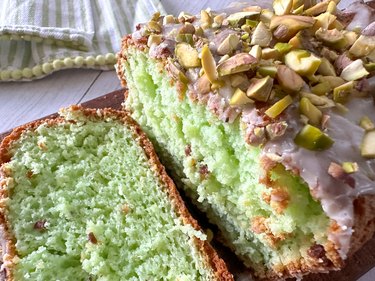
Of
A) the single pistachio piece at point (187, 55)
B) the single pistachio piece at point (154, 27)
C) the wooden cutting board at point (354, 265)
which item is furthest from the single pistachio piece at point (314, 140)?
the single pistachio piece at point (154, 27)

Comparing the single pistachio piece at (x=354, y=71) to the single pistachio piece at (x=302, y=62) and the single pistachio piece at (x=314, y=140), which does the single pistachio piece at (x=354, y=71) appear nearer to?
the single pistachio piece at (x=302, y=62)

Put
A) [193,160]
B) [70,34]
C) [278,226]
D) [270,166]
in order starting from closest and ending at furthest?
[270,166] → [278,226] → [193,160] → [70,34]

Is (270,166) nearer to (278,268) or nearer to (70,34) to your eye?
(278,268)

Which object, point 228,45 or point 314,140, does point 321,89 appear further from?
point 228,45

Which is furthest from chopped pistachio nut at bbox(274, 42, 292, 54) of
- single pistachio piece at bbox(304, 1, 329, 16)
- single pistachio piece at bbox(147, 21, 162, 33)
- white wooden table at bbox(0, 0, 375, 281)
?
white wooden table at bbox(0, 0, 375, 281)

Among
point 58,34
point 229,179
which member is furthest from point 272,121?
point 58,34

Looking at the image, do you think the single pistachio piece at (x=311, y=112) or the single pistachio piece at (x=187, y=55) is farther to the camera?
the single pistachio piece at (x=187, y=55)

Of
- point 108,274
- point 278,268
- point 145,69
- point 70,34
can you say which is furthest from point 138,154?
point 70,34
